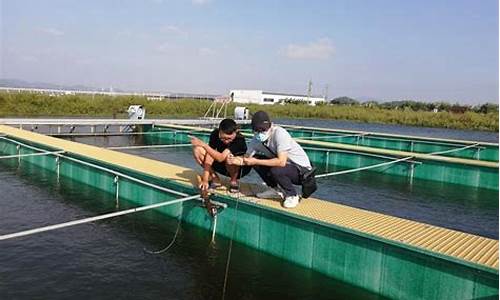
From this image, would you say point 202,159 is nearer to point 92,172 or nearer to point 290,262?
point 290,262

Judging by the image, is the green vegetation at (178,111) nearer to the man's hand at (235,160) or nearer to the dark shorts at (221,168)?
the dark shorts at (221,168)

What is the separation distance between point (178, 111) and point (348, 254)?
28.0 metres

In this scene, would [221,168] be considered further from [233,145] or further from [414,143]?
[414,143]

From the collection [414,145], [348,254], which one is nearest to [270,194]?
[348,254]

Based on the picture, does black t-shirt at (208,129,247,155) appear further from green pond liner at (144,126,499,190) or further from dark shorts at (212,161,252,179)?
green pond liner at (144,126,499,190)

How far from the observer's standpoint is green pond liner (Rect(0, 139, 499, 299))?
3.56 metres

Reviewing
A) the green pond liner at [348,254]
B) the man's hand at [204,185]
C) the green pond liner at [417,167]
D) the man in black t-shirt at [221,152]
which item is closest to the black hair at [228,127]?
the man in black t-shirt at [221,152]

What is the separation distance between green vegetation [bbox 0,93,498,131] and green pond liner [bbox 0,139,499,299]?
65.3 ft

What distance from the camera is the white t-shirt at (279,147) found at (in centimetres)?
462

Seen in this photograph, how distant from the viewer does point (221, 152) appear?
5.09 m

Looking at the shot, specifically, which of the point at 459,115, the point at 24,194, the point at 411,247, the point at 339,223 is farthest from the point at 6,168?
the point at 459,115

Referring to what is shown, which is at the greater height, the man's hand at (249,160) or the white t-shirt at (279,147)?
the white t-shirt at (279,147)

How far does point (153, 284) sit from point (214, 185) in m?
1.66

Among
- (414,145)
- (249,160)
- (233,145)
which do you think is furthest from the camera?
(414,145)
